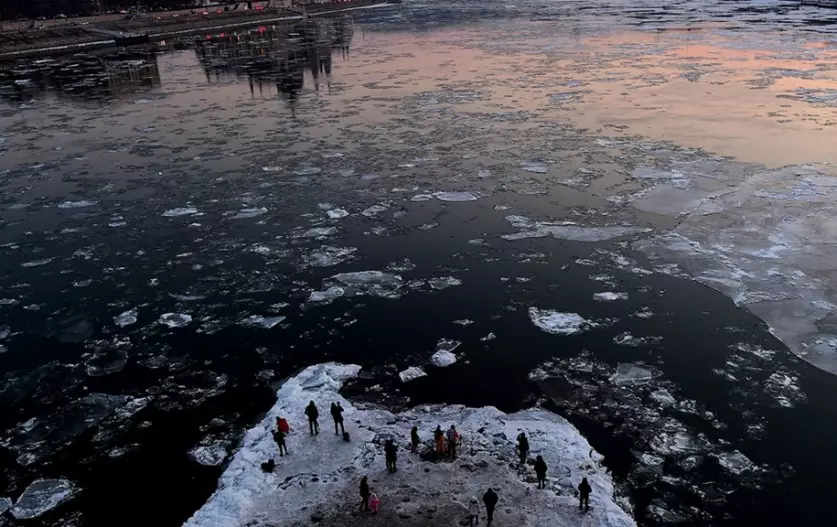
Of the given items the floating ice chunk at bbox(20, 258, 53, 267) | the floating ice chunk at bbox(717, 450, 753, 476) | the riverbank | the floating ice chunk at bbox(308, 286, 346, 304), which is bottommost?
the floating ice chunk at bbox(717, 450, 753, 476)

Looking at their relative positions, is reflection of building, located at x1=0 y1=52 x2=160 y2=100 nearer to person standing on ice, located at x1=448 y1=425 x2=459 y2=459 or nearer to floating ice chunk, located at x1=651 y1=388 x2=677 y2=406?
person standing on ice, located at x1=448 y1=425 x2=459 y2=459

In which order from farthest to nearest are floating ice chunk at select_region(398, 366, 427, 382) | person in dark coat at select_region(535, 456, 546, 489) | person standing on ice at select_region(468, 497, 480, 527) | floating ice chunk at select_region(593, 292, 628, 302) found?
floating ice chunk at select_region(593, 292, 628, 302) → floating ice chunk at select_region(398, 366, 427, 382) → person in dark coat at select_region(535, 456, 546, 489) → person standing on ice at select_region(468, 497, 480, 527)

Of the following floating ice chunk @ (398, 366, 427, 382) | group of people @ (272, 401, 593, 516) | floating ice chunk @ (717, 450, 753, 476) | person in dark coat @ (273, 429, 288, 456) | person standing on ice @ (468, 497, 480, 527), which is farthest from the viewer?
floating ice chunk @ (398, 366, 427, 382)

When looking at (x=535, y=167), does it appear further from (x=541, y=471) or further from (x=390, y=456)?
(x=390, y=456)

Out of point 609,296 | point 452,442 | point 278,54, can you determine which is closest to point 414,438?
point 452,442

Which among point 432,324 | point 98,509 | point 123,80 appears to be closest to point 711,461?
point 432,324

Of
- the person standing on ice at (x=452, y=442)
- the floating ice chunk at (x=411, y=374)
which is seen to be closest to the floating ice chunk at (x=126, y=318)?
the floating ice chunk at (x=411, y=374)

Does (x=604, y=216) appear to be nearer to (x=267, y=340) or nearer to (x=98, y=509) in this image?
(x=267, y=340)

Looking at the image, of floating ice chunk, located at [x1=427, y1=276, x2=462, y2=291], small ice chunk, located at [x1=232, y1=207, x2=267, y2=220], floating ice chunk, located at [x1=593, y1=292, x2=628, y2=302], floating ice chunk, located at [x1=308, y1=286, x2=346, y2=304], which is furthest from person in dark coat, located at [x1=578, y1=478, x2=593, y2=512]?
small ice chunk, located at [x1=232, y1=207, x2=267, y2=220]
